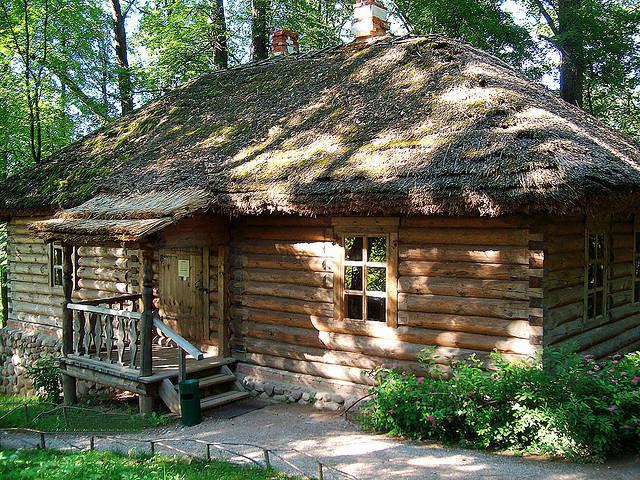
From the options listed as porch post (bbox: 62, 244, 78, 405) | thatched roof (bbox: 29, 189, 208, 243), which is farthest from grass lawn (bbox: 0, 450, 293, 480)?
porch post (bbox: 62, 244, 78, 405)

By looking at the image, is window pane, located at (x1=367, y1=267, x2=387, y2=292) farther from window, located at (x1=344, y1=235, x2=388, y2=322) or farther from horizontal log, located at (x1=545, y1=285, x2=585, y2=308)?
horizontal log, located at (x1=545, y1=285, x2=585, y2=308)

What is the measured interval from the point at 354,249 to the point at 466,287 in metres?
1.97

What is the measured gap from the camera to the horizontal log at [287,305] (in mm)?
9102

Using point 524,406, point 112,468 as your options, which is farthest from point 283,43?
point 112,468

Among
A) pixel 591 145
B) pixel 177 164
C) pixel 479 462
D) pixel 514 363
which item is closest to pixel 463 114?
pixel 591 145

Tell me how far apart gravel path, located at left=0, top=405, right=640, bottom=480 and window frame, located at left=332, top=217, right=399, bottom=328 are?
60.6 inches

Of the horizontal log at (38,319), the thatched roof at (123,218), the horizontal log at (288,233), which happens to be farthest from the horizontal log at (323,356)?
the horizontal log at (38,319)

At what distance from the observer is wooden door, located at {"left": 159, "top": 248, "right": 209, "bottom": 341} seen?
415 inches

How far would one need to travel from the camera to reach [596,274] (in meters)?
9.17

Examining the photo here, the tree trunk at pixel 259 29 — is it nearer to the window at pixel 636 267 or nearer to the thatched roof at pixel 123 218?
Result: the thatched roof at pixel 123 218

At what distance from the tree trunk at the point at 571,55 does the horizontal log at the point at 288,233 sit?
12146 millimetres

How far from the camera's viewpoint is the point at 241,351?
10.1 m

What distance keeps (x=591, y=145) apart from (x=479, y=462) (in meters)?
4.24

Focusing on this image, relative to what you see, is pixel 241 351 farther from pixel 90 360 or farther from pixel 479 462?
pixel 479 462
